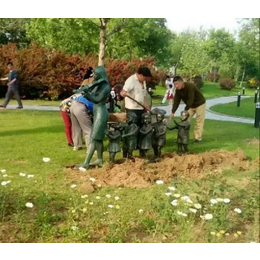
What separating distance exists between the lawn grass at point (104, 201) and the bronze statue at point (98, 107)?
1.14ft

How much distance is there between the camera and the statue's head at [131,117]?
12.7 feet

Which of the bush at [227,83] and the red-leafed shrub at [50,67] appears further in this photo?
the red-leafed shrub at [50,67]

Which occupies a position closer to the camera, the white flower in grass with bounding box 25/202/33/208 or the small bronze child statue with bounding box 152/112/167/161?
the white flower in grass with bounding box 25/202/33/208

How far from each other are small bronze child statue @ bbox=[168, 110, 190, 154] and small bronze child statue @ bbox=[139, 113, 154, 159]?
30 cm

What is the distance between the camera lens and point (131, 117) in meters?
3.88

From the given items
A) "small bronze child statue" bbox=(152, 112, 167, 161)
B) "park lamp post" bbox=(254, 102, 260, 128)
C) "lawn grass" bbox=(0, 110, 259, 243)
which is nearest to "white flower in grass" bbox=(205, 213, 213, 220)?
"lawn grass" bbox=(0, 110, 259, 243)

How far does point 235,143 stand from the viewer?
3018 millimetres

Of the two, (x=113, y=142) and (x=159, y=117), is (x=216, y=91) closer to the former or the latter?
(x=159, y=117)

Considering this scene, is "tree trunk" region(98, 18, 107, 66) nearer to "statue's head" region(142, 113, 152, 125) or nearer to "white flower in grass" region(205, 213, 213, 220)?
"statue's head" region(142, 113, 152, 125)

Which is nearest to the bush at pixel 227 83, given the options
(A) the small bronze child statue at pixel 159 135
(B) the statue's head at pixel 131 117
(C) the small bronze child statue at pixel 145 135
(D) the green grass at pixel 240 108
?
(D) the green grass at pixel 240 108

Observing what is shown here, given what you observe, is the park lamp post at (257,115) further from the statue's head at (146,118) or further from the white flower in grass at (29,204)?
the white flower in grass at (29,204)

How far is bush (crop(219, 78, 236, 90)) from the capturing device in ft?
9.60

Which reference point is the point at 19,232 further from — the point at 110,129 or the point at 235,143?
the point at 235,143

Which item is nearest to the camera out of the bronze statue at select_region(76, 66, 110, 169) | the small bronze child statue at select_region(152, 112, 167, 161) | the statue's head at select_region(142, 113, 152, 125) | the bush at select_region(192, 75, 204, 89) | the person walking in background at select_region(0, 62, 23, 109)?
the bush at select_region(192, 75, 204, 89)
